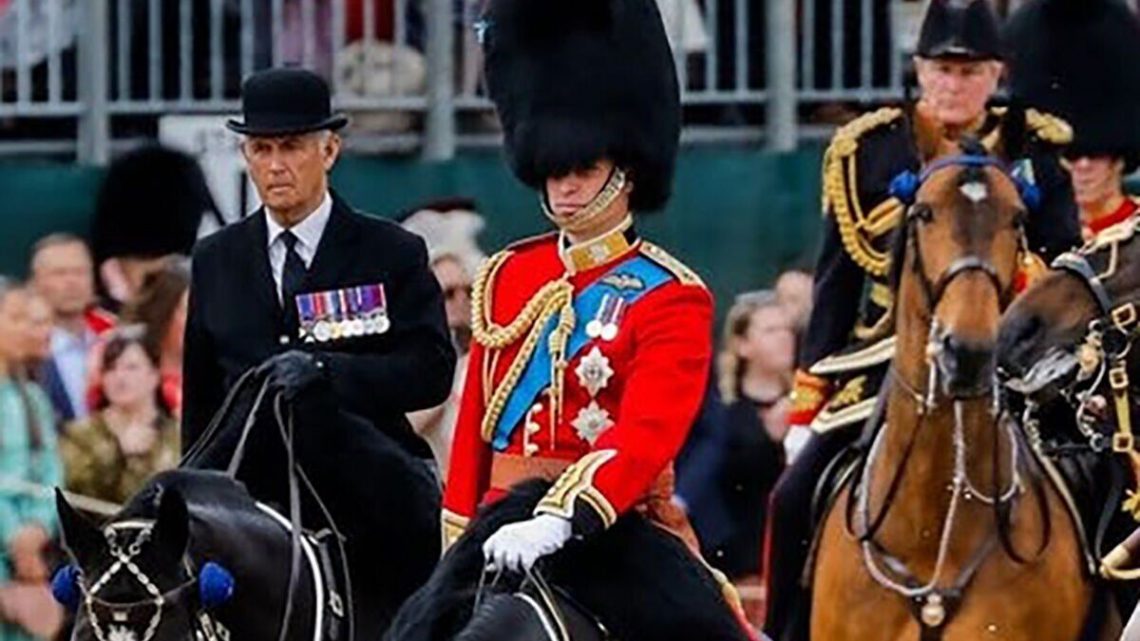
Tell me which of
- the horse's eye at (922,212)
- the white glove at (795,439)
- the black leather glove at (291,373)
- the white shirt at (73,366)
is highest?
the horse's eye at (922,212)

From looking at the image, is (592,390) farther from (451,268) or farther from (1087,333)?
(451,268)

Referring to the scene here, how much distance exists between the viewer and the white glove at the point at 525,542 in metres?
9.17

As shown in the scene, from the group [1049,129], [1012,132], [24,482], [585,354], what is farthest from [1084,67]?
[585,354]

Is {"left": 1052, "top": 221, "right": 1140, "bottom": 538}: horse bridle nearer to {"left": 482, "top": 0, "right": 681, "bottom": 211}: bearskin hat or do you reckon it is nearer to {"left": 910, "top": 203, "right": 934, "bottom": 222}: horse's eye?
{"left": 910, "top": 203, "right": 934, "bottom": 222}: horse's eye

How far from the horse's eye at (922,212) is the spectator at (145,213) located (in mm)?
3918

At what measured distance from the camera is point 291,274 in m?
11.3

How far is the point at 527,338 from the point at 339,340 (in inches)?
56.5

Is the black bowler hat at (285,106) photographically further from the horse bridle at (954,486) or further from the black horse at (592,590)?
the black horse at (592,590)

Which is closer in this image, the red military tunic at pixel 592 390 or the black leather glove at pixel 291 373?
the red military tunic at pixel 592 390

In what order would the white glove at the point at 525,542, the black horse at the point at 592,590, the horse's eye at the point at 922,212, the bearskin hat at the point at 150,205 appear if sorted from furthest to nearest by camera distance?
the bearskin hat at the point at 150,205 < the horse's eye at the point at 922,212 < the black horse at the point at 592,590 < the white glove at the point at 525,542

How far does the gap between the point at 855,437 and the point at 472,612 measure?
406 cm

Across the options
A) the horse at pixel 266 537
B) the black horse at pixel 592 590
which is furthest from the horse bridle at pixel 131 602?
the black horse at pixel 592 590

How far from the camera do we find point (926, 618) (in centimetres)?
1195

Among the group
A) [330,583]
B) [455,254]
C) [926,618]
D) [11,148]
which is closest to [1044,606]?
[926,618]
